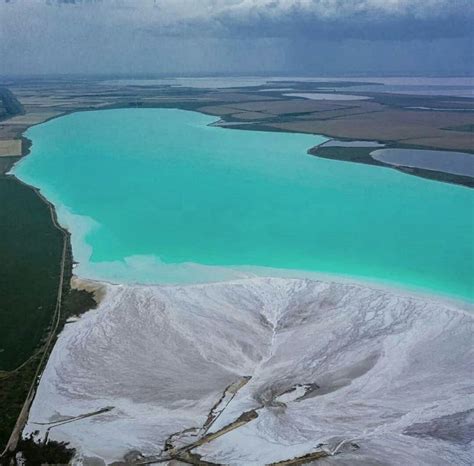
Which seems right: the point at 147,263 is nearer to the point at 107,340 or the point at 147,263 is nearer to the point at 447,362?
the point at 107,340

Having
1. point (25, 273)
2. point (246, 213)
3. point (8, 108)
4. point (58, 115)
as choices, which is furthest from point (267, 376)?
point (8, 108)

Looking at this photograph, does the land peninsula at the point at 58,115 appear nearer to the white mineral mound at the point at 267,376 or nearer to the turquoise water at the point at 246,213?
the white mineral mound at the point at 267,376

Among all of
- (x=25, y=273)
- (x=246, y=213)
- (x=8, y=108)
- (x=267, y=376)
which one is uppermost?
(x=8, y=108)

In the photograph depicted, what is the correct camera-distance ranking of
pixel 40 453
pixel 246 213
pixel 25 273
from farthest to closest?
1. pixel 246 213
2. pixel 25 273
3. pixel 40 453

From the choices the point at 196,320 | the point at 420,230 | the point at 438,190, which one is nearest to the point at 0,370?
the point at 196,320

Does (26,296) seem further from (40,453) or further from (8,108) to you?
(8,108)

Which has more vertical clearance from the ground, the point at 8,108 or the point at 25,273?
the point at 8,108

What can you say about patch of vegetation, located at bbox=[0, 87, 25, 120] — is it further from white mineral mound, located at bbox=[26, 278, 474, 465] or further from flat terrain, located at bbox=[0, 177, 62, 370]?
white mineral mound, located at bbox=[26, 278, 474, 465]
